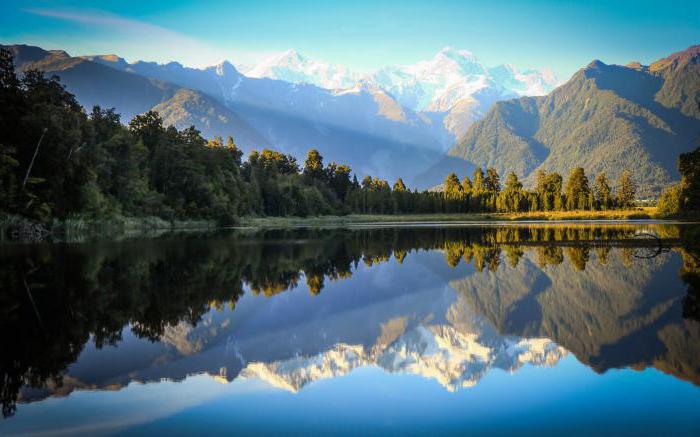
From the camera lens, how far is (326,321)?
16.5 meters

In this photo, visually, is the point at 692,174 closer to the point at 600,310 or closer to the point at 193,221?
the point at 600,310

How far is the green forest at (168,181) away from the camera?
172 ft

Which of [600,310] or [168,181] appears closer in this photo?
[600,310]

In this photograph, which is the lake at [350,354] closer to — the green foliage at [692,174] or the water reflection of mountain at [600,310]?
the water reflection of mountain at [600,310]

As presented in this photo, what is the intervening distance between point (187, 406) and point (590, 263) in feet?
84.2

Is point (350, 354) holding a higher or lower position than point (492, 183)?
lower

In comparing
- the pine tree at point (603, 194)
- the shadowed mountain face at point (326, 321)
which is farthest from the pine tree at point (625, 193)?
the shadowed mountain face at point (326, 321)

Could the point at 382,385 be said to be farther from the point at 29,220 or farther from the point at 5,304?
the point at 29,220

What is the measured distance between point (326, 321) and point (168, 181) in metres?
82.9

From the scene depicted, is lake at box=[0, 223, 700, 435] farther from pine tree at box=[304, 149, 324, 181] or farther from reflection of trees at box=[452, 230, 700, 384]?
pine tree at box=[304, 149, 324, 181]

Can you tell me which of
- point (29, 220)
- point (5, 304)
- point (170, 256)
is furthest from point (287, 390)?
point (29, 220)

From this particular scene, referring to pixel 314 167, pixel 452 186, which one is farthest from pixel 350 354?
pixel 452 186

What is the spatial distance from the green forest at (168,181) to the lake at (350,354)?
32.1 metres

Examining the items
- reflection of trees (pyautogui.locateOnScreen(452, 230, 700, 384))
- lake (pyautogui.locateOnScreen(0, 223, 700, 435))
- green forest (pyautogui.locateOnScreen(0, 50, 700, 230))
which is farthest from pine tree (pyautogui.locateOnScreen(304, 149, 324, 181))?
lake (pyautogui.locateOnScreen(0, 223, 700, 435))
